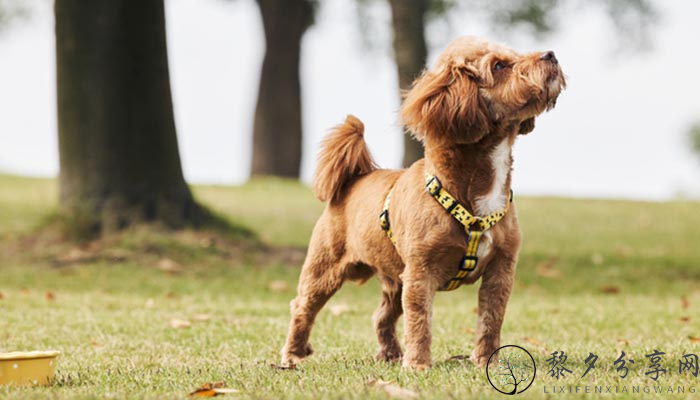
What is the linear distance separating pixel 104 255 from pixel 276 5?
39.7 ft

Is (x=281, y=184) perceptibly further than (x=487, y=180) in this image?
Yes

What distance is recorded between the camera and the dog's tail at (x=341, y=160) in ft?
18.0

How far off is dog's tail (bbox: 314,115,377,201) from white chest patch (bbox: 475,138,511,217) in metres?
1.05

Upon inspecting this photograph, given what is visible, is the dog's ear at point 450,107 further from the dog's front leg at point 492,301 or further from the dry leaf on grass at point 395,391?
the dry leaf on grass at point 395,391

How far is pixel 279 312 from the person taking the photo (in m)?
8.20

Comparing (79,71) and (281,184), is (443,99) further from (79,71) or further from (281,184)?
(281,184)

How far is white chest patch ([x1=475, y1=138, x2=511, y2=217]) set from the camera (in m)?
4.70

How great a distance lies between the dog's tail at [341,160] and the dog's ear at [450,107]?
0.83 meters

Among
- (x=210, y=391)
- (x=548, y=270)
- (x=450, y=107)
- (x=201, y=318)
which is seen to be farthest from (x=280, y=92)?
(x=210, y=391)

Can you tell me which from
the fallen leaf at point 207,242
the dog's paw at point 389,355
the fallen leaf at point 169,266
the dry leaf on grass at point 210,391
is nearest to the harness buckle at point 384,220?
the dog's paw at point 389,355

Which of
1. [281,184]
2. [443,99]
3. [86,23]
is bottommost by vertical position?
[281,184]

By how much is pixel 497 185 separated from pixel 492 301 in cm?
63

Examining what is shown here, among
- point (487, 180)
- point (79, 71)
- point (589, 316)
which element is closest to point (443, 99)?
point (487, 180)

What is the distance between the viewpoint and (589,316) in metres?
7.96
